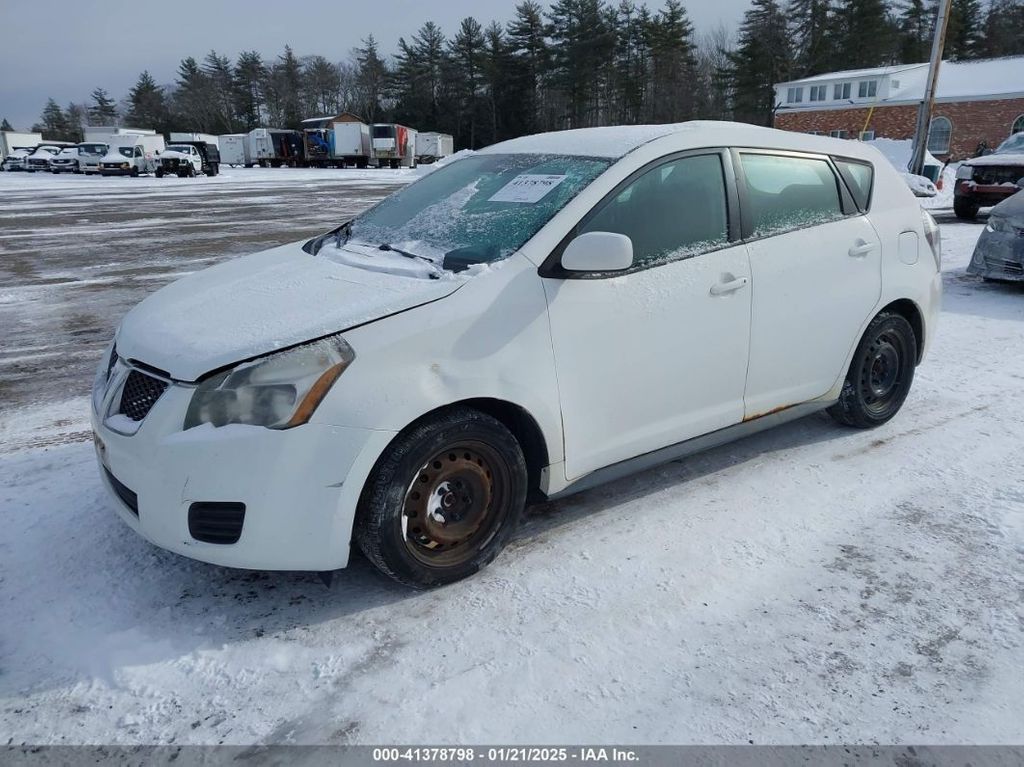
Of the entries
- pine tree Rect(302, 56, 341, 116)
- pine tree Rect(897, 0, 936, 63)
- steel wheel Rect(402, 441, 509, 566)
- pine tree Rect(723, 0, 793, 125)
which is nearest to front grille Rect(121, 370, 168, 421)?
steel wheel Rect(402, 441, 509, 566)

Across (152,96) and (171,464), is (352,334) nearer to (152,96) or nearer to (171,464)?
(171,464)

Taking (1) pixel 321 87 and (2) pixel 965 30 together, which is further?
(1) pixel 321 87

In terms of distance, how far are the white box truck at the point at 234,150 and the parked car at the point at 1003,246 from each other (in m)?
59.9

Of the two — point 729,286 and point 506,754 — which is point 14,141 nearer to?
point 729,286

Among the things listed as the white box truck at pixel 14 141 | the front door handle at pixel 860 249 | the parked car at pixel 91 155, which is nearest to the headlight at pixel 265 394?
the front door handle at pixel 860 249

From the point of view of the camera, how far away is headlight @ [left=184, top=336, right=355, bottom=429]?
249cm

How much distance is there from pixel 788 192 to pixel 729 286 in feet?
2.63

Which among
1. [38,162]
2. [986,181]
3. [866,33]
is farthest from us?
[866,33]

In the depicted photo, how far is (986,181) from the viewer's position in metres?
14.0

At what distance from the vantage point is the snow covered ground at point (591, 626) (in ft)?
7.43

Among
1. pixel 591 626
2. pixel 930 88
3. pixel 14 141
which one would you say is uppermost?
pixel 930 88

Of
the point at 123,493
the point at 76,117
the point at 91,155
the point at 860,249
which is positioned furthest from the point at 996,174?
the point at 76,117

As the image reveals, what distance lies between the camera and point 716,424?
3.59m

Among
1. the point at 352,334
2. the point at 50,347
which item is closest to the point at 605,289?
the point at 352,334
